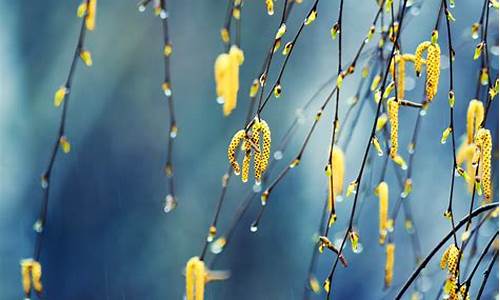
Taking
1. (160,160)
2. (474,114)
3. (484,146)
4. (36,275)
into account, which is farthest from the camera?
(160,160)

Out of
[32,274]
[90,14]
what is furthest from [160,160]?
[90,14]

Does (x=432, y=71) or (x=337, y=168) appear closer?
(x=432, y=71)

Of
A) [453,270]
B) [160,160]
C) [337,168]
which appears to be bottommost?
[453,270]

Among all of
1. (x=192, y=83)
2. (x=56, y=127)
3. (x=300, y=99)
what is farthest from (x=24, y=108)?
(x=300, y=99)

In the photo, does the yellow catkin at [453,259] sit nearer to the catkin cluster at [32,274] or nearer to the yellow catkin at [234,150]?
the yellow catkin at [234,150]

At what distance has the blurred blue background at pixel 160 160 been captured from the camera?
8.11ft

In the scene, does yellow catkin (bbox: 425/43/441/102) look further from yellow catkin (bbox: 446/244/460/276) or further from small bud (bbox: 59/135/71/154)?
small bud (bbox: 59/135/71/154)

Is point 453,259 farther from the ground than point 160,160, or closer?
closer

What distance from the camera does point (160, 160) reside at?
2.69 metres

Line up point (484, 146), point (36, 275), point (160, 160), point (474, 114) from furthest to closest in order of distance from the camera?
1. point (160, 160)
2. point (36, 275)
3. point (474, 114)
4. point (484, 146)

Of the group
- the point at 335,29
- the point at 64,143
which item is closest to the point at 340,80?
the point at 335,29

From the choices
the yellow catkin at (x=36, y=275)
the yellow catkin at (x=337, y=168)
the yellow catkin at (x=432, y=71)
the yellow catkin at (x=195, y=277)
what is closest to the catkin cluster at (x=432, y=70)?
the yellow catkin at (x=432, y=71)

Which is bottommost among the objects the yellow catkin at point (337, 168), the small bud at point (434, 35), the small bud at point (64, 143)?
the yellow catkin at point (337, 168)

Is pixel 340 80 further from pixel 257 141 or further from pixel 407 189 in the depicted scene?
pixel 407 189
